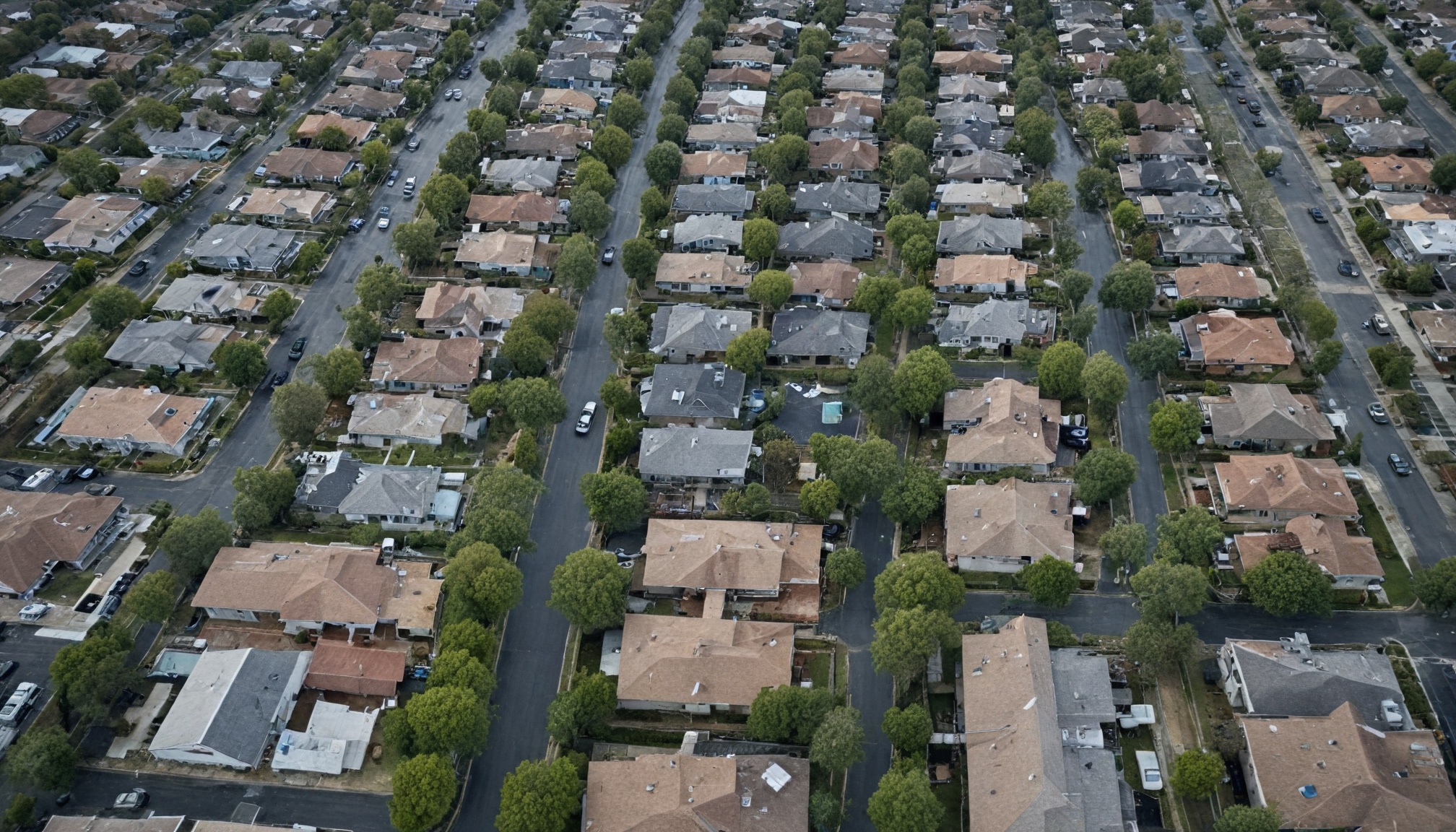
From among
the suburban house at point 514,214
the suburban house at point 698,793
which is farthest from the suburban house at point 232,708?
the suburban house at point 514,214

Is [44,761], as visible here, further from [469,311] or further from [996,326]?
[996,326]

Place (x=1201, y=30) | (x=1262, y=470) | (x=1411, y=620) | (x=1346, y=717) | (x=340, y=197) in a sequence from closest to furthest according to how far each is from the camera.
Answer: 1. (x=1346, y=717)
2. (x=1411, y=620)
3. (x=1262, y=470)
4. (x=340, y=197)
5. (x=1201, y=30)

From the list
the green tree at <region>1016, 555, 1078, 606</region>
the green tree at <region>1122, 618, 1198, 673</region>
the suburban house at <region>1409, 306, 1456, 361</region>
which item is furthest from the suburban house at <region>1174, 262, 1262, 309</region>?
the green tree at <region>1122, 618, 1198, 673</region>

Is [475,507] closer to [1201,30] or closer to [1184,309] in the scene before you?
[1184,309]

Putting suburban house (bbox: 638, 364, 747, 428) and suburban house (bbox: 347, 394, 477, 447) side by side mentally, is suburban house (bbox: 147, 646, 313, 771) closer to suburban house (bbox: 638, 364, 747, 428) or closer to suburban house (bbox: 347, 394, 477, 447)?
suburban house (bbox: 347, 394, 477, 447)

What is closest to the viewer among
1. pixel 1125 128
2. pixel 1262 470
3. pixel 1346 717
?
pixel 1346 717

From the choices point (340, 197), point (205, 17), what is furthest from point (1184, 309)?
point (205, 17)

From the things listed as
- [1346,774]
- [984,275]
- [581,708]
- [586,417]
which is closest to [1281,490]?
[1346,774]
